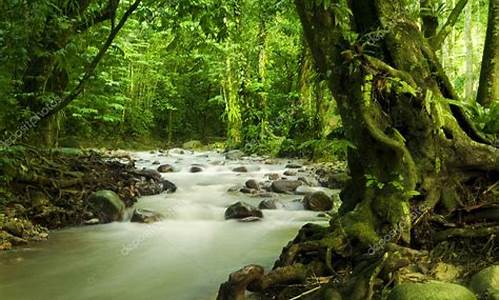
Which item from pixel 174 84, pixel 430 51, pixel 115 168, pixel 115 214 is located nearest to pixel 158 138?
pixel 174 84

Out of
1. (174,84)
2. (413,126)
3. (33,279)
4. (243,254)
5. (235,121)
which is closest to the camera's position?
(413,126)

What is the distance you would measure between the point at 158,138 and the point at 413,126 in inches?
937

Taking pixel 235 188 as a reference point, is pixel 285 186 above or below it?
above

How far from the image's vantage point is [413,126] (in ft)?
12.3

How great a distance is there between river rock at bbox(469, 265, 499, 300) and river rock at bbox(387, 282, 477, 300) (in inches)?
5.6

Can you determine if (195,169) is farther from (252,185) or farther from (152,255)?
(152,255)

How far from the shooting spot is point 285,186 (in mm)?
9375

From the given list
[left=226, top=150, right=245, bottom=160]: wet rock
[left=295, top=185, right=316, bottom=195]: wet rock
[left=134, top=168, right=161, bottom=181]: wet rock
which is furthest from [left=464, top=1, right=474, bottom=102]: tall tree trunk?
[left=134, top=168, right=161, bottom=181]: wet rock

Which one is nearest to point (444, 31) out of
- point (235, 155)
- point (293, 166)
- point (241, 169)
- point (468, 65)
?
point (293, 166)

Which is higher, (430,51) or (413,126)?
(430,51)

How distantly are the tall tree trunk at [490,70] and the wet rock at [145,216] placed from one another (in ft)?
15.4

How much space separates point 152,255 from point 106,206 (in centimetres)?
193

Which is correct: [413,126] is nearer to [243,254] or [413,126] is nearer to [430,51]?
[430,51]

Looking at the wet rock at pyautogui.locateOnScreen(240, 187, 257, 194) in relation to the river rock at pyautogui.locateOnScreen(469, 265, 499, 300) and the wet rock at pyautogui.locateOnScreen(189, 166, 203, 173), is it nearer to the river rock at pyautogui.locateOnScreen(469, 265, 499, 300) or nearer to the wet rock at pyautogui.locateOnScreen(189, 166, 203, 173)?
the wet rock at pyautogui.locateOnScreen(189, 166, 203, 173)
